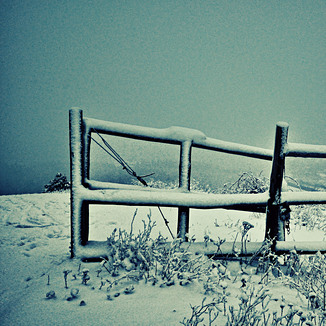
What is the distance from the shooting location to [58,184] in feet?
50.8

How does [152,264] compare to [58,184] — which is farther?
[58,184]

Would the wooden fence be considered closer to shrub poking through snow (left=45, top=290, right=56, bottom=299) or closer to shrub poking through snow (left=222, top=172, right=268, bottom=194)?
shrub poking through snow (left=45, top=290, right=56, bottom=299)

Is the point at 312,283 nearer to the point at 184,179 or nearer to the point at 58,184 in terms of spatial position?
the point at 184,179

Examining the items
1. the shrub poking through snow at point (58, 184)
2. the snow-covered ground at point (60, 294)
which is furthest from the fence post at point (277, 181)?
the shrub poking through snow at point (58, 184)

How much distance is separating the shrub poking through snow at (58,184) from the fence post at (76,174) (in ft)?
46.0

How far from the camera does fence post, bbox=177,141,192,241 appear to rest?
9.24ft

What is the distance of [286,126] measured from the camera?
9.12ft

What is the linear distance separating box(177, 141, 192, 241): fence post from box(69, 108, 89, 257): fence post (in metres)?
1.08

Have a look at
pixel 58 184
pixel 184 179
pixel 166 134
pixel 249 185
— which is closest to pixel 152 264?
pixel 184 179

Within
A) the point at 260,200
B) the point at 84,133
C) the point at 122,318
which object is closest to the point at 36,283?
the point at 122,318

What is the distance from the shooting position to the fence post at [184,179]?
281 centimetres

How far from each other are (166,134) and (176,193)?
0.69 meters

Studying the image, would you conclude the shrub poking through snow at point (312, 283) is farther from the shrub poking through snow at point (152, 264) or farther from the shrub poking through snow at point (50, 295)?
the shrub poking through snow at point (50, 295)

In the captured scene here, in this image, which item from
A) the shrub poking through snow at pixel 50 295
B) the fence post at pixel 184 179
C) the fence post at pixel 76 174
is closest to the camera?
the shrub poking through snow at pixel 50 295
